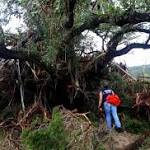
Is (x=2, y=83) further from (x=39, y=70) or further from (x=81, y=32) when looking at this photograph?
(x=81, y=32)

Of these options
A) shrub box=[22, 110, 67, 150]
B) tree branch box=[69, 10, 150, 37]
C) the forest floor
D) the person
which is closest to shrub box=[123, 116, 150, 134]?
the forest floor

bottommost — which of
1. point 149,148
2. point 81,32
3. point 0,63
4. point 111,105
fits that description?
point 149,148

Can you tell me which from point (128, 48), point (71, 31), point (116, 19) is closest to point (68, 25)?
point (71, 31)

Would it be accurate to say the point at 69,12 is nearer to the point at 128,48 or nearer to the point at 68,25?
the point at 68,25

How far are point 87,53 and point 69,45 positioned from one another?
58.4 inches

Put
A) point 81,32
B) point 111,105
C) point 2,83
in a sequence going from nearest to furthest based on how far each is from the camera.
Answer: point 81,32 < point 111,105 < point 2,83

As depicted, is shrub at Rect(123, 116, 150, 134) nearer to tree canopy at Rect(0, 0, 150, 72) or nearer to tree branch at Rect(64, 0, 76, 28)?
tree canopy at Rect(0, 0, 150, 72)

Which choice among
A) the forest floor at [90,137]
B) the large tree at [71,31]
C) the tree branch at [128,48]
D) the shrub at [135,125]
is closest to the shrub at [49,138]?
the forest floor at [90,137]

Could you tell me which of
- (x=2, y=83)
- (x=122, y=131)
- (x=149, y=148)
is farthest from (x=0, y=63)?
(x=149, y=148)

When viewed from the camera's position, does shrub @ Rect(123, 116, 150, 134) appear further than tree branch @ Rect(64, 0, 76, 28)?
Yes

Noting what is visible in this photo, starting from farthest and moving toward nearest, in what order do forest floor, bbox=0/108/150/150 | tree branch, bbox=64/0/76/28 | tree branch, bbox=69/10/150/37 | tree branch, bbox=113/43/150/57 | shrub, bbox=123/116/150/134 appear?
1. shrub, bbox=123/116/150/134
2. tree branch, bbox=113/43/150/57
3. tree branch, bbox=69/10/150/37
4. tree branch, bbox=64/0/76/28
5. forest floor, bbox=0/108/150/150

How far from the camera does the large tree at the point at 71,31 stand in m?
11.3

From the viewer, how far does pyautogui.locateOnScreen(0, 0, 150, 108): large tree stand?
1132 cm

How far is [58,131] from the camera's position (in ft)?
32.3
